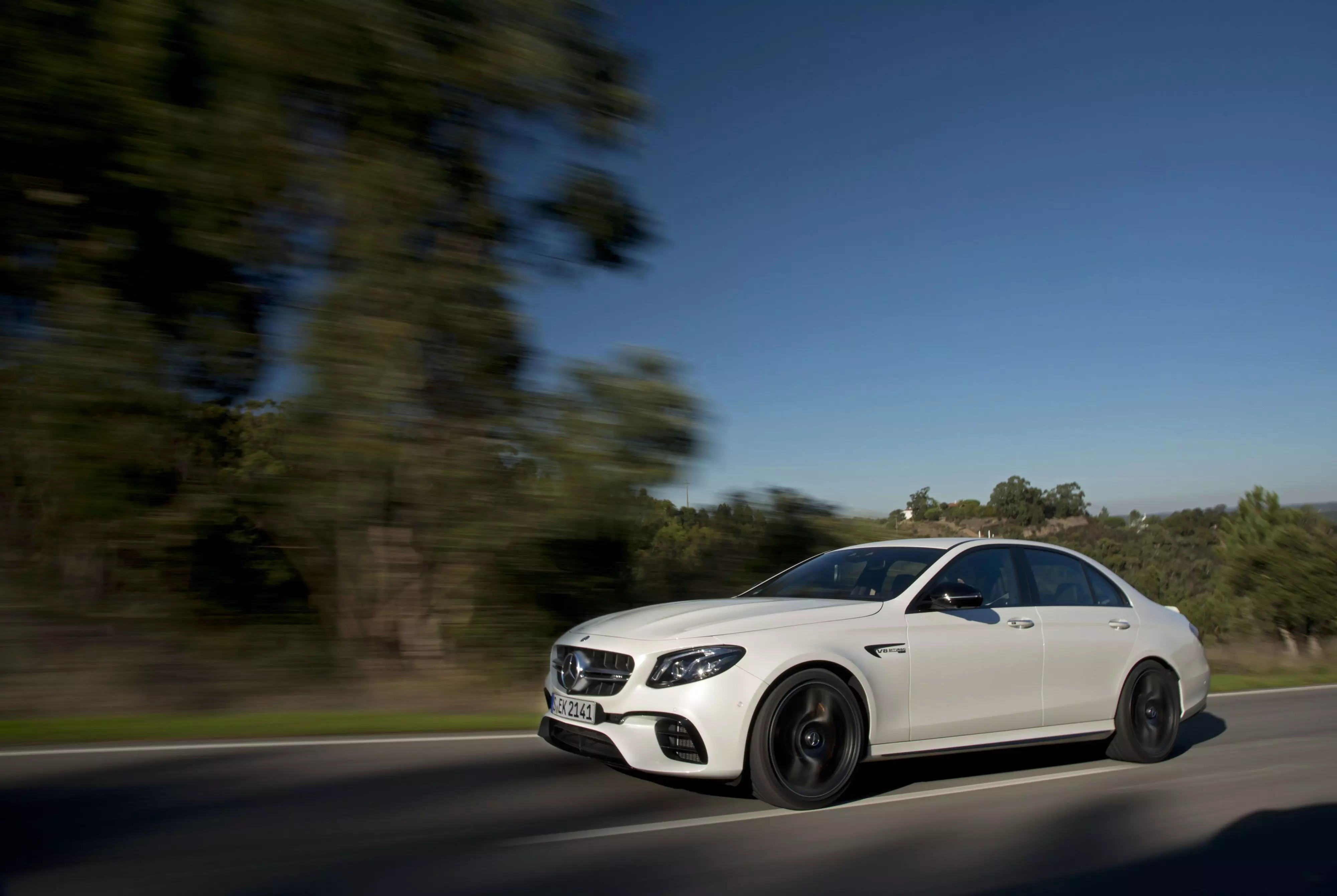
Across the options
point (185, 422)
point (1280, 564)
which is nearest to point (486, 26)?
point (185, 422)

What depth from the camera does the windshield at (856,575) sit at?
677 centimetres

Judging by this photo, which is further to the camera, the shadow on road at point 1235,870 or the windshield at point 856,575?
the windshield at point 856,575

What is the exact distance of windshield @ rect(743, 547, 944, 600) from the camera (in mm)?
6766

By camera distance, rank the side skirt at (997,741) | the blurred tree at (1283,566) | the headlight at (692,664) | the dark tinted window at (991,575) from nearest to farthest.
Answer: the headlight at (692,664)
the side skirt at (997,741)
the dark tinted window at (991,575)
the blurred tree at (1283,566)

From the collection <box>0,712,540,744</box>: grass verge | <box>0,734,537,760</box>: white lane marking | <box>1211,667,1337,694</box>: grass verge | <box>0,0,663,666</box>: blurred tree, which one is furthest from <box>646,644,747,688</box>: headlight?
<box>1211,667,1337,694</box>: grass verge

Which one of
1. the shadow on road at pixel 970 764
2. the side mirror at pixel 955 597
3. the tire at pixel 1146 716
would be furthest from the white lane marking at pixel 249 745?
the tire at pixel 1146 716

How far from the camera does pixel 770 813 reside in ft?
18.7

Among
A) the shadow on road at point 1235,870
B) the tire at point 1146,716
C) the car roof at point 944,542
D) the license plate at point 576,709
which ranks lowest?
the shadow on road at point 1235,870

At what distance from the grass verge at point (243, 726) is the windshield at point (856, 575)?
248cm

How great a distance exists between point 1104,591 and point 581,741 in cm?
415

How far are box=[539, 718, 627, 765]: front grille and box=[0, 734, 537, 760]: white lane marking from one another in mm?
1612

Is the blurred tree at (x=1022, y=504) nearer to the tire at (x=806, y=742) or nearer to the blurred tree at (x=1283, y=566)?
the blurred tree at (x=1283, y=566)

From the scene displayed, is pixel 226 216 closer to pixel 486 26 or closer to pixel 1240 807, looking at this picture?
pixel 486 26

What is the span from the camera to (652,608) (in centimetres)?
673
